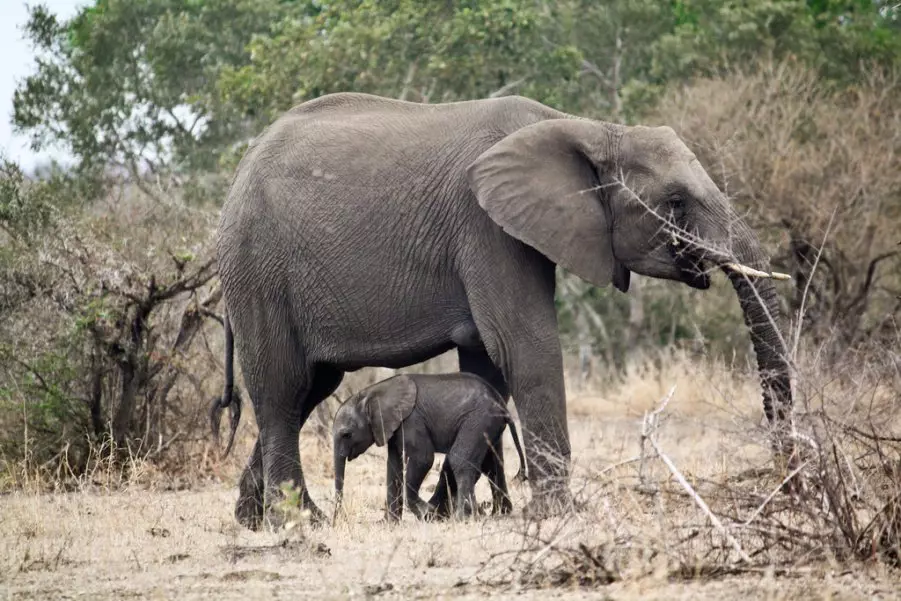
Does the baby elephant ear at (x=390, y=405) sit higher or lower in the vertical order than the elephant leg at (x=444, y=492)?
higher

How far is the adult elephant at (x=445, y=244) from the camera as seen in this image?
28.6ft

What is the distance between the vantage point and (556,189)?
8945 millimetres

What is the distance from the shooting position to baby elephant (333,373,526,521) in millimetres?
9227

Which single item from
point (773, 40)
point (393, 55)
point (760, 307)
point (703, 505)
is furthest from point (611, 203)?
point (773, 40)

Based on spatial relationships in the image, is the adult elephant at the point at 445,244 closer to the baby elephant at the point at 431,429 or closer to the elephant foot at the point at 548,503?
the elephant foot at the point at 548,503

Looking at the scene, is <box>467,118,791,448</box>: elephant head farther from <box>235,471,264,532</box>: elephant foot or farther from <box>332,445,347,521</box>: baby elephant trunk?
<box>235,471,264,532</box>: elephant foot

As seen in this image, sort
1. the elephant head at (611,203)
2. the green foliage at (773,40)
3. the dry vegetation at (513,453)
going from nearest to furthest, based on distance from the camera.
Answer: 1. the dry vegetation at (513,453)
2. the elephant head at (611,203)
3. the green foliage at (773,40)

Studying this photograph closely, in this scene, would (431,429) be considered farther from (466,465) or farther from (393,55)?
(393,55)

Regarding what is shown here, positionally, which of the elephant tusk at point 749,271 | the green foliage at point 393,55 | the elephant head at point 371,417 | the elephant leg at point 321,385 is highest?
the green foliage at point 393,55

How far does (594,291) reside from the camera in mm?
26484

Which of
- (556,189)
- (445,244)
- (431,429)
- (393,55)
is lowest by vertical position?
Answer: (431,429)

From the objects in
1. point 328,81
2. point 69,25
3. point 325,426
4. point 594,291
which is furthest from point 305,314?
point 69,25

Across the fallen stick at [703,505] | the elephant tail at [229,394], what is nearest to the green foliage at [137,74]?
the elephant tail at [229,394]

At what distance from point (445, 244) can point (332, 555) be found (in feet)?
7.23
